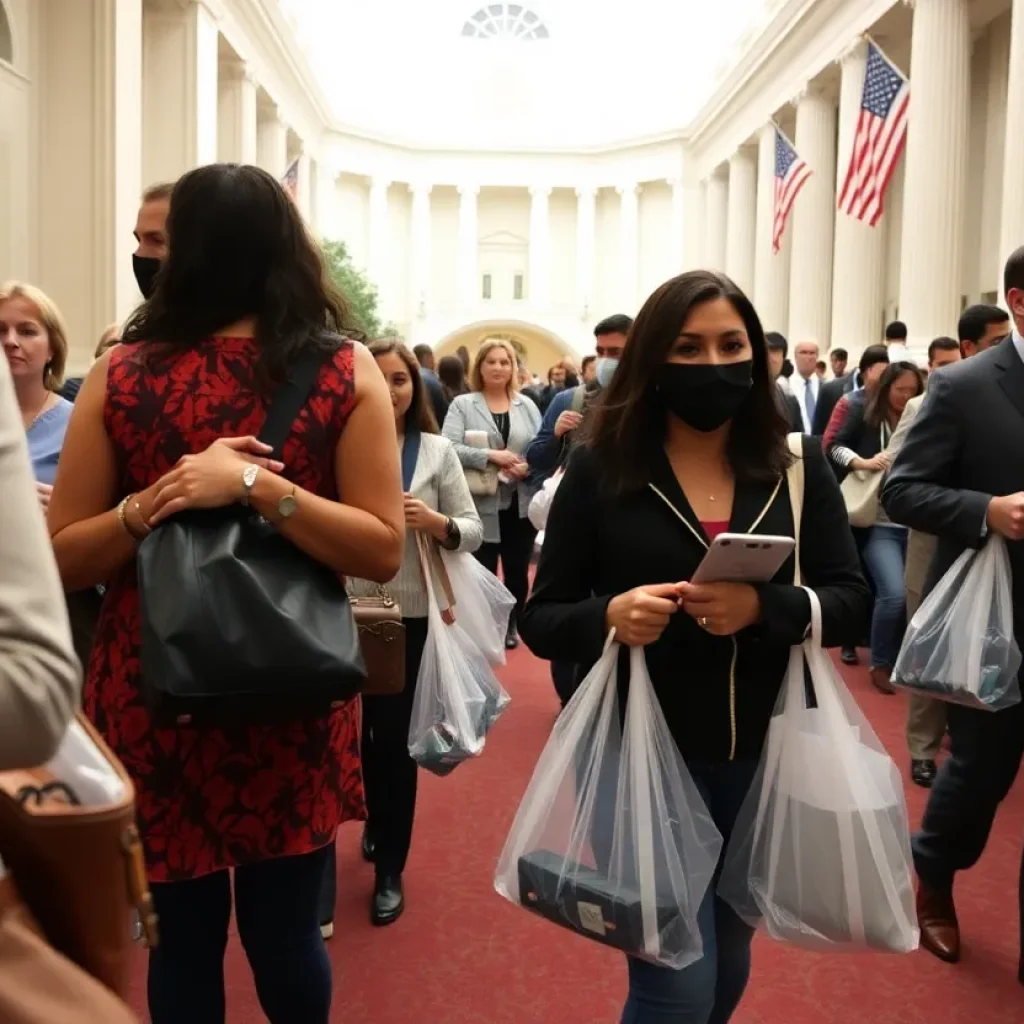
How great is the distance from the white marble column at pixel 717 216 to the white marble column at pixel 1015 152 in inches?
919

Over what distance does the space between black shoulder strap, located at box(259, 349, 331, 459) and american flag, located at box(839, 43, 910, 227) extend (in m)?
14.3

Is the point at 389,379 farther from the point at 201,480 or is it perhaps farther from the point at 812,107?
the point at 812,107

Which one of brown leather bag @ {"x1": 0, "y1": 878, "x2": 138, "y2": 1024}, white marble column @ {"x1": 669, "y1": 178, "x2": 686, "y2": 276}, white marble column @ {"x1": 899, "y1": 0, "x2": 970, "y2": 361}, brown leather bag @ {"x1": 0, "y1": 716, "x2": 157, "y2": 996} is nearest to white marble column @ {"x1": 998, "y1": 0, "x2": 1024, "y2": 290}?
white marble column @ {"x1": 899, "y1": 0, "x2": 970, "y2": 361}

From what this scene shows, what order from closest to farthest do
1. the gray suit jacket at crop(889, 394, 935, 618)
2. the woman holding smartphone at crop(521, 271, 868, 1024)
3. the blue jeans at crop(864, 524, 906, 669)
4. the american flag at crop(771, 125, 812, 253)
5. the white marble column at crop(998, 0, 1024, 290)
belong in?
1. the woman holding smartphone at crop(521, 271, 868, 1024)
2. the gray suit jacket at crop(889, 394, 935, 618)
3. the blue jeans at crop(864, 524, 906, 669)
4. the white marble column at crop(998, 0, 1024, 290)
5. the american flag at crop(771, 125, 812, 253)

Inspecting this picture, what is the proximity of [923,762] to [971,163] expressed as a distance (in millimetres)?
17318

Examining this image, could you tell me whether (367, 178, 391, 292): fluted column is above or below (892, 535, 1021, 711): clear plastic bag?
above

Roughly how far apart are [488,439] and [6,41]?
9.21 metres

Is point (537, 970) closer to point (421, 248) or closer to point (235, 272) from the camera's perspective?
point (235, 272)

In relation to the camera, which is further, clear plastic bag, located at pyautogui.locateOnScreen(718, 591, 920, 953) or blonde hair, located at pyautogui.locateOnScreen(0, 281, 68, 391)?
blonde hair, located at pyautogui.locateOnScreen(0, 281, 68, 391)

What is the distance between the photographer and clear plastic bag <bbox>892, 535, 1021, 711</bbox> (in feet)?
10.8

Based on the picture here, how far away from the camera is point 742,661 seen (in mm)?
2463

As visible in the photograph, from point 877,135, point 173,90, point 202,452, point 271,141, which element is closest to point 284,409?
point 202,452

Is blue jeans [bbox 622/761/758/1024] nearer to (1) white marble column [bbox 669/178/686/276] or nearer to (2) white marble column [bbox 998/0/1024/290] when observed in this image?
(2) white marble column [bbox 998/0/1024/290]

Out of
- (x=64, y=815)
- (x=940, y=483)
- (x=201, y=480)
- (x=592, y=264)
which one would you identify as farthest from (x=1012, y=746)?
(x=592, y=264)
